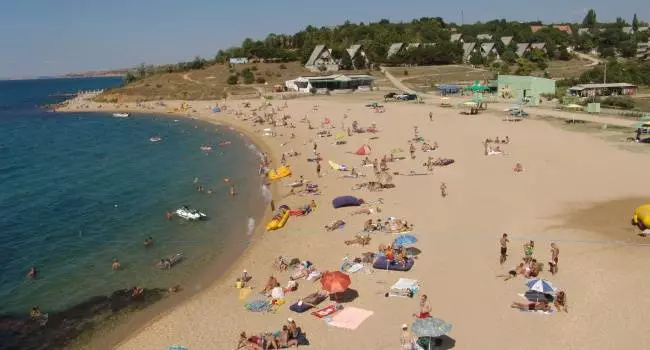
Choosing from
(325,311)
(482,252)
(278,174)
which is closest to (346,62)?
(278,174)

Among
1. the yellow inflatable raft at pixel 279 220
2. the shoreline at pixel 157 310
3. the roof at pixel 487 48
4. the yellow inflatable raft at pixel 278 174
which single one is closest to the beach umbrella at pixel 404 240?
the shoreline at pixel 157 310

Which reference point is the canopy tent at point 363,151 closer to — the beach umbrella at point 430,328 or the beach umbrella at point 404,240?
the beach umbrella at point 404,240

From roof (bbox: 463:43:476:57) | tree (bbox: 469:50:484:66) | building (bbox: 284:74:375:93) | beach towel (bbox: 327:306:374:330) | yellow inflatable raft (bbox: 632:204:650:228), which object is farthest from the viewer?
roof (bbox: 463:43:476:57)

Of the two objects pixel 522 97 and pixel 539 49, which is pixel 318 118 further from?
pixel 539 49

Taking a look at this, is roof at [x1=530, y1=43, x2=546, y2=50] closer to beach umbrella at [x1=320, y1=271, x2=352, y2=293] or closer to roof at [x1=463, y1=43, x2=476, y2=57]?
roof at [x1=463, y1=43, x2=476, y2=57]

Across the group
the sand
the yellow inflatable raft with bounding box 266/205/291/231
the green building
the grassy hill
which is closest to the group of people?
the sand

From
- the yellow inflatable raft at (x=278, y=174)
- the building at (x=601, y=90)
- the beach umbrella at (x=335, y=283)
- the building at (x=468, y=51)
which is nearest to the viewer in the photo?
the beach umbrella at (x=335, y=283)
